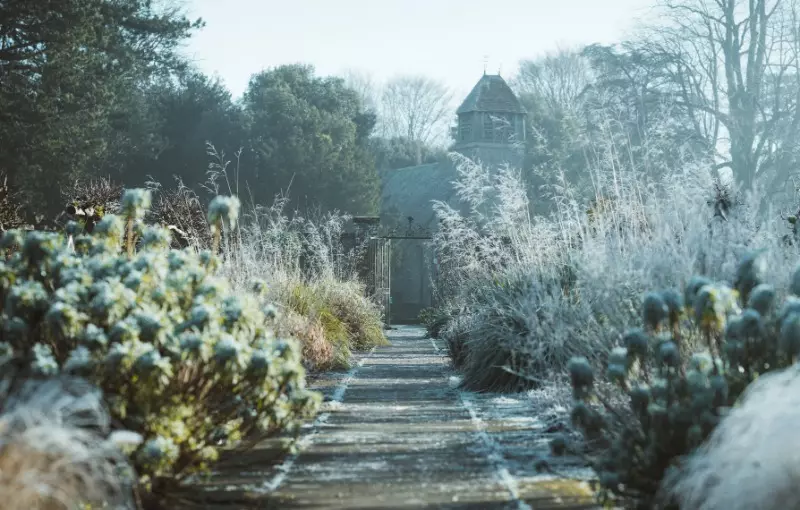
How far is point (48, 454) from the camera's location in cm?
238

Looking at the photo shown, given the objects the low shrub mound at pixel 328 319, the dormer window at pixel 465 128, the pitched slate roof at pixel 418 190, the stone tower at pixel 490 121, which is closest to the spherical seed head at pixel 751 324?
the low shrub mound at pixel 328 319

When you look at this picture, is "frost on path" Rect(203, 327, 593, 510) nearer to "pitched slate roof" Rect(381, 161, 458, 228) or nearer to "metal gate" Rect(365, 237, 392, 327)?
"metal gate" Rect(365, 237, 392, 327)

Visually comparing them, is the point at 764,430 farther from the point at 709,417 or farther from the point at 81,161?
the point at 81,161

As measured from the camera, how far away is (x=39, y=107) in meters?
18.2

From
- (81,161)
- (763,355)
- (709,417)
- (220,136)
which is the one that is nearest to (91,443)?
(709,417)

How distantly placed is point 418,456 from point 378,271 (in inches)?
458

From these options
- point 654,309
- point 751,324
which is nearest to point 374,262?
point 654,309

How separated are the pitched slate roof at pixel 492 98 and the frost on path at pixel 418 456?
76.3 ft

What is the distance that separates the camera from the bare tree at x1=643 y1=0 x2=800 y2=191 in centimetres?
1961

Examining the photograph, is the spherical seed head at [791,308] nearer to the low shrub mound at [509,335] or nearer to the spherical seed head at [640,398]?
the spherical seed head at [640,398]

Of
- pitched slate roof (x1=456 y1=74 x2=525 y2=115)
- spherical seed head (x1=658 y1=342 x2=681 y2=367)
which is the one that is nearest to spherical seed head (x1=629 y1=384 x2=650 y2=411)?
spherical seed head (x1=658 y1=342 x2=681 y2=367)

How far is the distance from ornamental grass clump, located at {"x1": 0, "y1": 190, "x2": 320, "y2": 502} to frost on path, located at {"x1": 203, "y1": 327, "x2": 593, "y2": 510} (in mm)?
322

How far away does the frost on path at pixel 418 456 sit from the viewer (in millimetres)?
3383

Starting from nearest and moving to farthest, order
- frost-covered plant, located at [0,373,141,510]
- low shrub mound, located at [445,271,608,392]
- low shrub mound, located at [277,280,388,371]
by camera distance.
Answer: frost-covered plant, located at [0,373,141,510]
low shrub mound, located at [445,271,608,392]
low shrub mound, located at [277,280,388,371]
